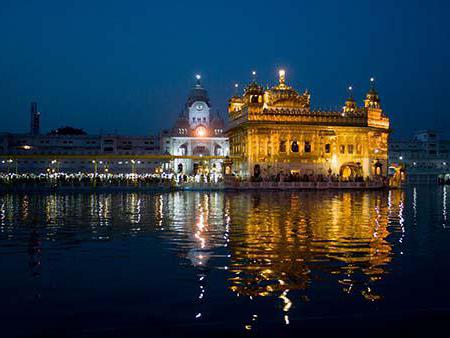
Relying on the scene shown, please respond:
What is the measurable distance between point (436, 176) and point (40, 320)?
10238cm

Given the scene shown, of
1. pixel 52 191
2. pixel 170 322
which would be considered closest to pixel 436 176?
pixel 52 191

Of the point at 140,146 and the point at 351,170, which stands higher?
the point at 140,146

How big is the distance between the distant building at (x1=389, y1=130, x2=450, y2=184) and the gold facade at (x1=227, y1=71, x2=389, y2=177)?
122 feet

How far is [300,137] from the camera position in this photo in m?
57.7

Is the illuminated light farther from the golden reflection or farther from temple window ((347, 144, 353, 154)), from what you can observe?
the golden reflection

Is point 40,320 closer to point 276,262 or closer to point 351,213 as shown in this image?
point 276,262

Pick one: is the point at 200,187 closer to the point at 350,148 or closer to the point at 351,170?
the point at 350,148

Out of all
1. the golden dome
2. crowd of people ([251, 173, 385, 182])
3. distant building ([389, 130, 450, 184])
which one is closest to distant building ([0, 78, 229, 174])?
the golden dome

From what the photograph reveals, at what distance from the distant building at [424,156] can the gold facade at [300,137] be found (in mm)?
37231

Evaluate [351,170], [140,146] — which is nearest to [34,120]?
[140,146]

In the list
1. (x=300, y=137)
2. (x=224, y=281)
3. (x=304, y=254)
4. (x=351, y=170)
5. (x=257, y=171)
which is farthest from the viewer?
(x=351, y=170)

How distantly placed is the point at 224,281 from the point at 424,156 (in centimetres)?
10107

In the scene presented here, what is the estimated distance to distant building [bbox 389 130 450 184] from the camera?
3917 inches

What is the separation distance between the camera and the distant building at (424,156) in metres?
99.5
